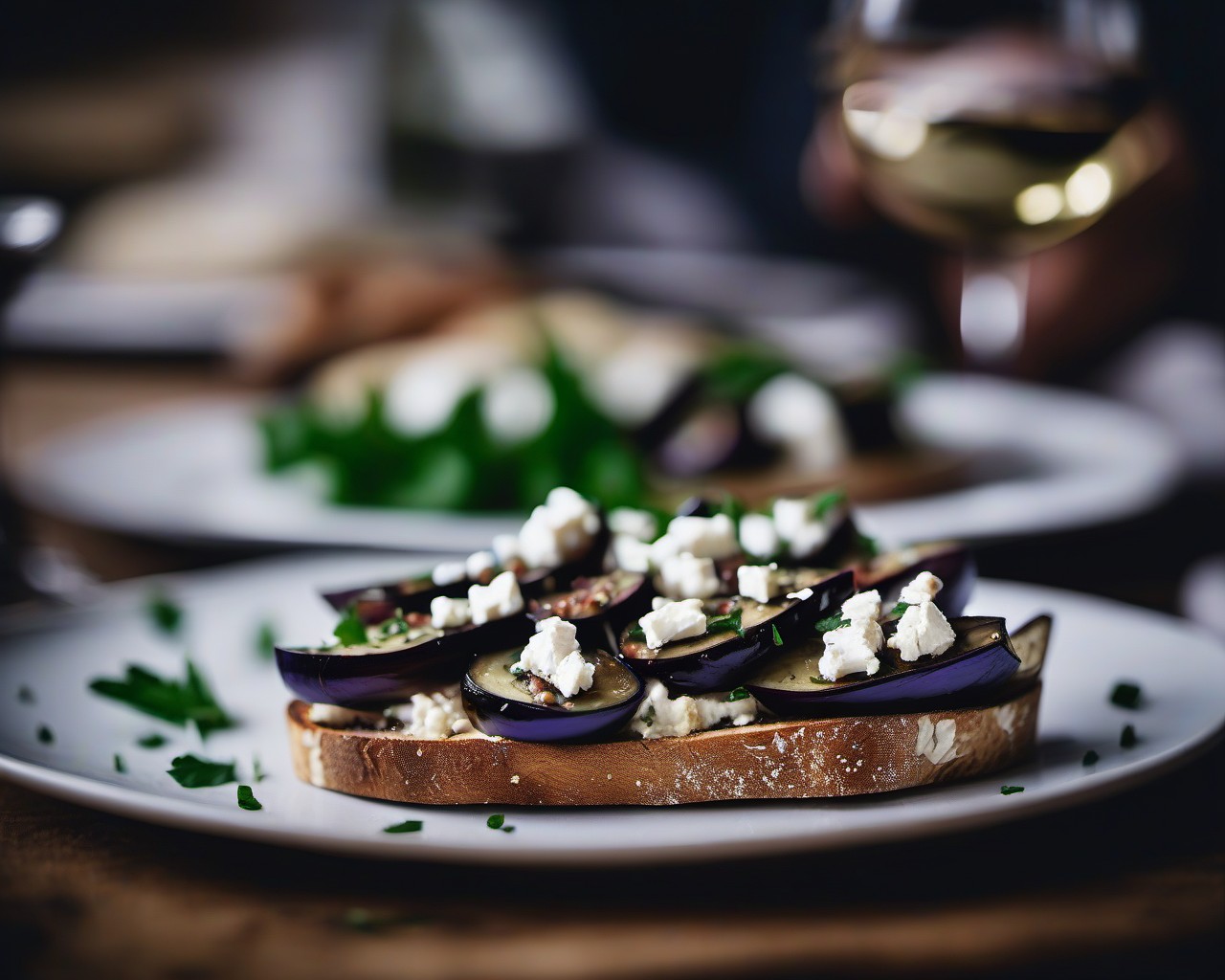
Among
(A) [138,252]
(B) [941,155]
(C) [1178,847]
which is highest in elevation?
(B) [941,155]

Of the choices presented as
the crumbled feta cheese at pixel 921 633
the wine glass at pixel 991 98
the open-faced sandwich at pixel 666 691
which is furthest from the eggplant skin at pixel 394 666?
the wine glass at pixel 991 98

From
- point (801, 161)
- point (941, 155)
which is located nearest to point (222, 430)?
point (941, 155)

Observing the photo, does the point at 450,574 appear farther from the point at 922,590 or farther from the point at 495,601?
the point at 922,590

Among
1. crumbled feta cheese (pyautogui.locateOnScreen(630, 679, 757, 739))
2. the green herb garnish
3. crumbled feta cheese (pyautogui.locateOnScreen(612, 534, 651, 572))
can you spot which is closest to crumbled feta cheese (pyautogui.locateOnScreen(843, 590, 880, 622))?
crumbled feta cheese (pyautogui.locateOnScreen(630, 679, 757, 739))

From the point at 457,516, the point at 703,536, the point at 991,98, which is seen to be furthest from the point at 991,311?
the point at 703,536

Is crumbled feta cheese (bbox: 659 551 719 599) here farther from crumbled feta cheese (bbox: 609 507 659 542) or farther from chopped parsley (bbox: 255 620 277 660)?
chopped parsley (bbox: 255 620 277 660)

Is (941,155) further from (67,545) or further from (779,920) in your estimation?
(67,545)
